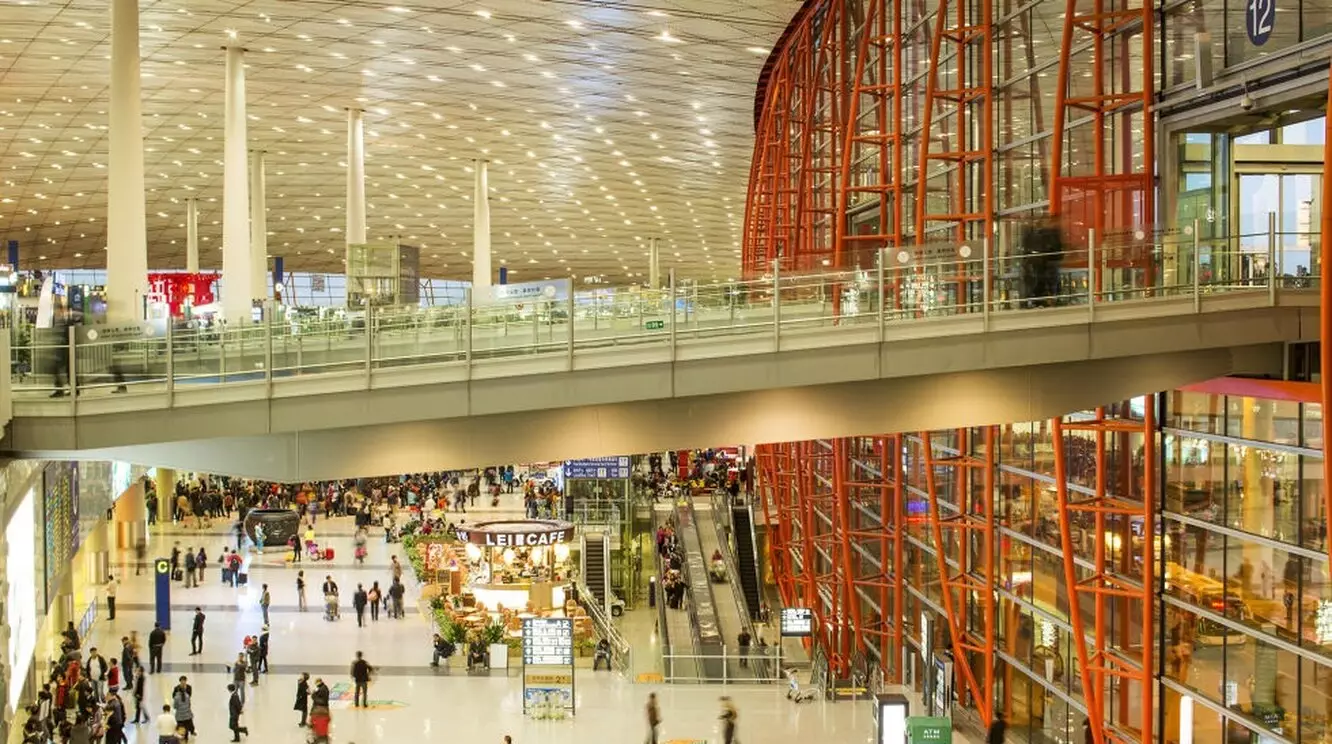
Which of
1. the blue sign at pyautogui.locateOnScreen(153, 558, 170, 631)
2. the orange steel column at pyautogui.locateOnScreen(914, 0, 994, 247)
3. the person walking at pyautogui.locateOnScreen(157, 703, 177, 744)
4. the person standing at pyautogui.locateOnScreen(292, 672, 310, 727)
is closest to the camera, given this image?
the person walking at pyautogui.locateOnScreen(157, 703, 177, 744)

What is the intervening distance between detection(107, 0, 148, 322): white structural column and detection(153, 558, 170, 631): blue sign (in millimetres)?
8034

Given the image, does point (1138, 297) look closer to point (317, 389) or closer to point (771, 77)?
point (317, 389)

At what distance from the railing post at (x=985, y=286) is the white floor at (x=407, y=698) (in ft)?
31.9

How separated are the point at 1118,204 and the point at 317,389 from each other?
10.9 m

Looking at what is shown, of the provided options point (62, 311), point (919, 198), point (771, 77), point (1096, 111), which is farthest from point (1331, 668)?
point (771, 77)

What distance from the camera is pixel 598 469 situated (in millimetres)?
45594

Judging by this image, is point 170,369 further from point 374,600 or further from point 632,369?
point 374,600

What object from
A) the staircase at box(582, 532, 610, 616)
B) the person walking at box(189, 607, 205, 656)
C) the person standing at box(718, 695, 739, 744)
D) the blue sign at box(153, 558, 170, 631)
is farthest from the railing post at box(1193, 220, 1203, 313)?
the staircase at box(582, 532, 610, 616)

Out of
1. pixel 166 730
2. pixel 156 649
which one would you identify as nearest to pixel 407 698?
pixel 156 649

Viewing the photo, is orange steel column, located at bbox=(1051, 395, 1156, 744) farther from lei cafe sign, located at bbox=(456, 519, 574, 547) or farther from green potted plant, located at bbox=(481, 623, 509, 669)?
lei cafe sign, located at bbox=(456, 519, 574, 547)

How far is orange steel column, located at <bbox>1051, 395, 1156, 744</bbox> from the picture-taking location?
18.9m

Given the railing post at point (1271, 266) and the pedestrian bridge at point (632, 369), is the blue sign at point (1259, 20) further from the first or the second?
the pedestrian bridge at point (632, 369)

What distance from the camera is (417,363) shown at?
17641 millimetres

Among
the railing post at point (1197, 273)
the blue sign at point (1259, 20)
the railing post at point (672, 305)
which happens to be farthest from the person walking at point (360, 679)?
the blue sign at point (1259, 20)
